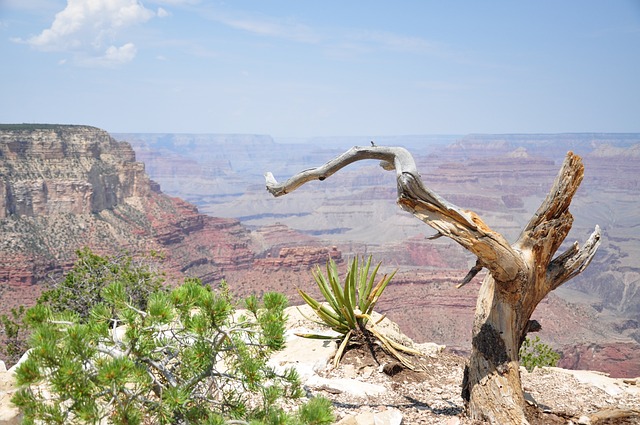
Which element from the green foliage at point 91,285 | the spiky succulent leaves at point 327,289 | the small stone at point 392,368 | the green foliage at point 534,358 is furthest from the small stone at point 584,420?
the green foliage at point 91,285

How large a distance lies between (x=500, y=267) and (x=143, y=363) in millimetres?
3100

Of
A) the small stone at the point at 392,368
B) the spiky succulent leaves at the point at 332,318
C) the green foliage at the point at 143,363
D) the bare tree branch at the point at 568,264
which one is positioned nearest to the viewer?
the green foliage at the point at 143,363

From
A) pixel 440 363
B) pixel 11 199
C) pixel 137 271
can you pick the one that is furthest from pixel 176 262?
pixel 440 363

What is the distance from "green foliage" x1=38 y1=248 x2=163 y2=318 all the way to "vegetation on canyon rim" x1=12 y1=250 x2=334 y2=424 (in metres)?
8.13

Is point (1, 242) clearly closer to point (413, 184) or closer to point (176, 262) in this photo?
point (176, 262)

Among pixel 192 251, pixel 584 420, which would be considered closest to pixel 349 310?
pixel 584 420

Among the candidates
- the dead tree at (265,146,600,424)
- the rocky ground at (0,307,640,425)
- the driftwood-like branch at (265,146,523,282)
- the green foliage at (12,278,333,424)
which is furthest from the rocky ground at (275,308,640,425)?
the driftwood-like branch at (265,146,523,282)

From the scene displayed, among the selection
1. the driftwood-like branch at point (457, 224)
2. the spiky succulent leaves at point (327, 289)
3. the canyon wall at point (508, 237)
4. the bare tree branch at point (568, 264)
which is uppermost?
the driftwood-like branch at point (457, 224)

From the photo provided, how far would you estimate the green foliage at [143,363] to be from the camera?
320 centimetres

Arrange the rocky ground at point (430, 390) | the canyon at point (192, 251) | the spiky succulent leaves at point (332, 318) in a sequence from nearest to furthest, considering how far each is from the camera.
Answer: the rocky ground at point (430, 390)
the spiky succulent leaves at point (332, 318)
the canyon at point (192, 251)

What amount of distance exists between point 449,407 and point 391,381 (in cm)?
97

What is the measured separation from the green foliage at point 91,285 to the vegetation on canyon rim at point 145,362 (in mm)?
8135

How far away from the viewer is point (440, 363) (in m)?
7.52

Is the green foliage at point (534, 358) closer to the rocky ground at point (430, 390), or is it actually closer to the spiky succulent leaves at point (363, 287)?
the rocky ground at point (430, 390)
